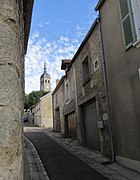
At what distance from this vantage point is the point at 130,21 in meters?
4.75

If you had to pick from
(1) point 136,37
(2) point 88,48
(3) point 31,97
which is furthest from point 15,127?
(3) point 31,97

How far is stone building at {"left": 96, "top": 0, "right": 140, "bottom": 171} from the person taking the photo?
4.68 m

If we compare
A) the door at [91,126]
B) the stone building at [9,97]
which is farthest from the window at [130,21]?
the stone building at [9,97]

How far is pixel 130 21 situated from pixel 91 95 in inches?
146

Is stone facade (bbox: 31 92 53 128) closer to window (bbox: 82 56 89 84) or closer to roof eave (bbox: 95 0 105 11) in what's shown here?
window (bbox: 82 56 89 84)

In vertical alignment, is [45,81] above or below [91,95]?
above

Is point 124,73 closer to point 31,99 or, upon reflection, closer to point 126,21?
point 126,21

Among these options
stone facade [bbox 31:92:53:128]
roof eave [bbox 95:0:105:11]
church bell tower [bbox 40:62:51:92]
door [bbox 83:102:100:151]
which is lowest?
door [bbox 83:102:100:151]

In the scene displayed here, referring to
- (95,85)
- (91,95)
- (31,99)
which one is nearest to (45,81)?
(31,99)

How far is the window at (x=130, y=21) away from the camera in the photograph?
4496 mm

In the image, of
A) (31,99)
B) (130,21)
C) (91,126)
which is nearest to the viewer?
(130,21)

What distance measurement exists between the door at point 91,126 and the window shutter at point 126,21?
3558 mm

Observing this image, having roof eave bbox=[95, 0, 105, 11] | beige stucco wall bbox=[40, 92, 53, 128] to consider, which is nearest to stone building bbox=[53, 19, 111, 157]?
roof eave bbox=[95, 0, 105, 11]

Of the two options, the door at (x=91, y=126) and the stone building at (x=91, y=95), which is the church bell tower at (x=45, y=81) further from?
the door at (x=91, y=126)
